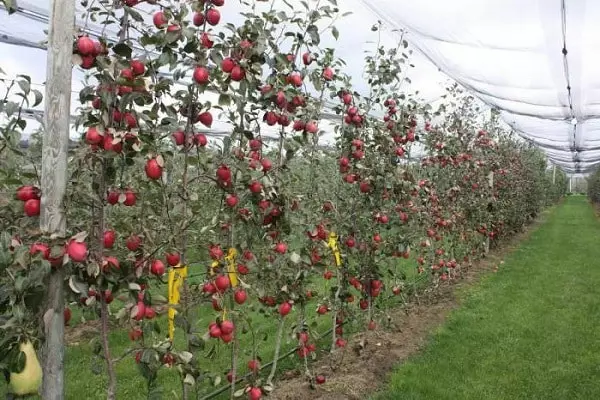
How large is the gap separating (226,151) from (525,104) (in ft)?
25.4

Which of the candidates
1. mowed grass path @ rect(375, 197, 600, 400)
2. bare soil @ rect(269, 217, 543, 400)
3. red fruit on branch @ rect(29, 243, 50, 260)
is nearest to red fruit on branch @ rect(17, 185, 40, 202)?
red fruit on branch @ rect(29, 243, 50, 260)

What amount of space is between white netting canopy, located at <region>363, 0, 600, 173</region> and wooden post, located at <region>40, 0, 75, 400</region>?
390cm

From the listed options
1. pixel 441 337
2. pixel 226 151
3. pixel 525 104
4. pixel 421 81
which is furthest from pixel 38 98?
pixel 525 104

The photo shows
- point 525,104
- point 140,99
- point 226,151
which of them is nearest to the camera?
point 140,99

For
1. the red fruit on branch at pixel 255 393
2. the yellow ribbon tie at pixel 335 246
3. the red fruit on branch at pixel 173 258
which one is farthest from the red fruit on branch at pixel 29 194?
the yellow ribbon tie at pixel 335 246

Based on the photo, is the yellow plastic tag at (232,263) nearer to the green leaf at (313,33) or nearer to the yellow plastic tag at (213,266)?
the yellow plastic tag at (213,266)

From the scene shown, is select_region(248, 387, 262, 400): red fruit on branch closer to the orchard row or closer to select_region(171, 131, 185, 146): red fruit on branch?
the orchard row

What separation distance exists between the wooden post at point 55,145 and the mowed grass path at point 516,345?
2626mm

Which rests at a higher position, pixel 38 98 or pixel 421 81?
pixel 421 81

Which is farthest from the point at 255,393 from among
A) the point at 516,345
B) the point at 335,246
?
the point at 516,345

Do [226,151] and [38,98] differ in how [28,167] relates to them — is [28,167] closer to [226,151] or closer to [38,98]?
[38,98]

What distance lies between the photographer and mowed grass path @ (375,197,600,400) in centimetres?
383

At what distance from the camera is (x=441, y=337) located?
4934mm

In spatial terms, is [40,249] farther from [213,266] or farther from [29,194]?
[213,266]
